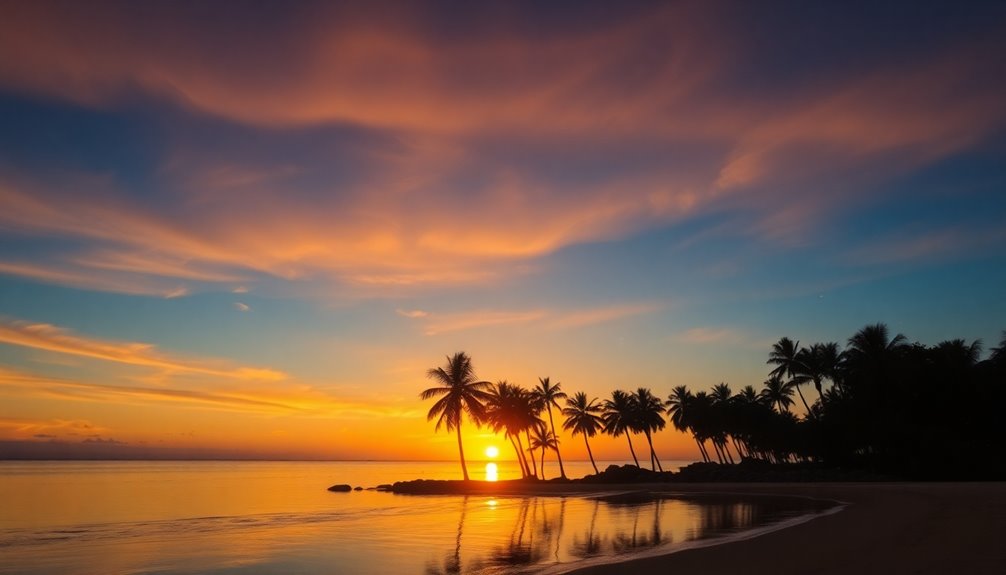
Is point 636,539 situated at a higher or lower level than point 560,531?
higher

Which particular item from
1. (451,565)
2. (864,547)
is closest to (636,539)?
(451,565)

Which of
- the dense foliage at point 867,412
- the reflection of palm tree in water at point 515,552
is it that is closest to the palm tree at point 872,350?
the dense foliage at point 867,412

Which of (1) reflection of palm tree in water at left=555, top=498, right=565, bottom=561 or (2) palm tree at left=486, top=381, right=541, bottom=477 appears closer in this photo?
(1) reflection of palm tree in water at left=555, top=498, right=565, bottom=561

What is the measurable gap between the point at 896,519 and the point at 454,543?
16.6 meters

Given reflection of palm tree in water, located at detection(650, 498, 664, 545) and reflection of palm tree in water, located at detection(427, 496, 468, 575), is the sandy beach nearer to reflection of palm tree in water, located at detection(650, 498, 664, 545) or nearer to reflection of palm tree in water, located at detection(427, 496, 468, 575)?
reflection of palm tree in water, located at detection(650, 498, 664, 545)

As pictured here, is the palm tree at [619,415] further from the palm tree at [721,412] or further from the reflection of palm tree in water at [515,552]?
the reflection of palm tree in water at [515,552]

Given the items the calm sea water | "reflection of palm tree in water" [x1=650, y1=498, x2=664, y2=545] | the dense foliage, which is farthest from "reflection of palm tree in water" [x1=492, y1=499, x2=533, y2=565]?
the dense foliage

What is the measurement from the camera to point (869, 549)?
54.0 ft

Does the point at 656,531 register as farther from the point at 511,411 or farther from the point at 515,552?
the point at 511,411

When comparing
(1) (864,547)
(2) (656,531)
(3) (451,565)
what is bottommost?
(2) (656,531)

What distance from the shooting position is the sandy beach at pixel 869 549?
14.1 metres

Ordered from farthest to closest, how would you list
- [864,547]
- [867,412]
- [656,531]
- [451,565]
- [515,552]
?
[867,412] < [656,531] < [515,552] < [451,565] < [864,547]

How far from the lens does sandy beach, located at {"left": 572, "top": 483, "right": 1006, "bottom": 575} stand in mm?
14141

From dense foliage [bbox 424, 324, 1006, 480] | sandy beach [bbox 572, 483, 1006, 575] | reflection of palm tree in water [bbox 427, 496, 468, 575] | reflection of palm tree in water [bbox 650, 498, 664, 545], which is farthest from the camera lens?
dense foliage [bbox 424, 324, 1006, 480]
